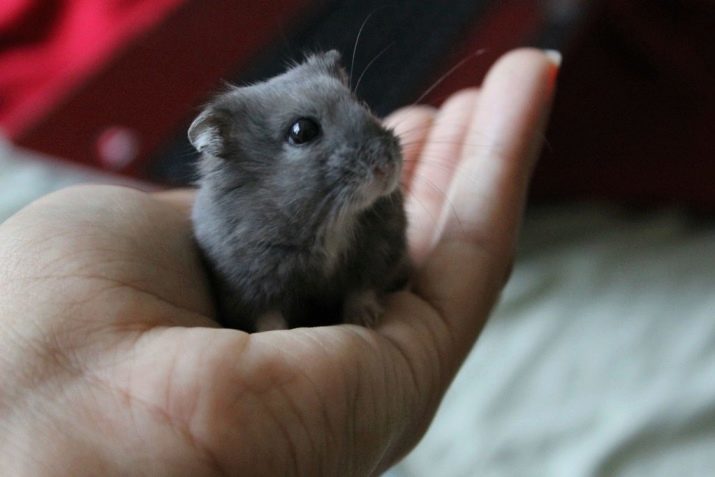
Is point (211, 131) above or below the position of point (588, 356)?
above

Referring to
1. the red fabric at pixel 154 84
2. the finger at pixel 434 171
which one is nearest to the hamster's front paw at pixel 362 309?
the finger at pixel 434 171

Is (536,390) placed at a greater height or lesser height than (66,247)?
lesser

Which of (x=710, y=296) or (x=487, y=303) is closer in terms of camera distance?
(x=487, y=303)

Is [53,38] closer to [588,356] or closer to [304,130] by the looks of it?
[304,130]

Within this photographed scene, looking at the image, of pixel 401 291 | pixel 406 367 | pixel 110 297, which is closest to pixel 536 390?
pixel 401 291

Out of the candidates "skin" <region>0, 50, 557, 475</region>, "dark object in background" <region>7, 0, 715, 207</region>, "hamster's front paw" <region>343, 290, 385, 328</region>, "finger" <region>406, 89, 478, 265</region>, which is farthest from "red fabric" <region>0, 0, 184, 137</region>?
"hamster's front paw" <region>343, 290, 385, 328</region>

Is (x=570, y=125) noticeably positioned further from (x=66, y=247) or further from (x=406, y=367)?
(x=66, y=247)

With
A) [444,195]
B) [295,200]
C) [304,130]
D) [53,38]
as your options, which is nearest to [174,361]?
[295,200]
